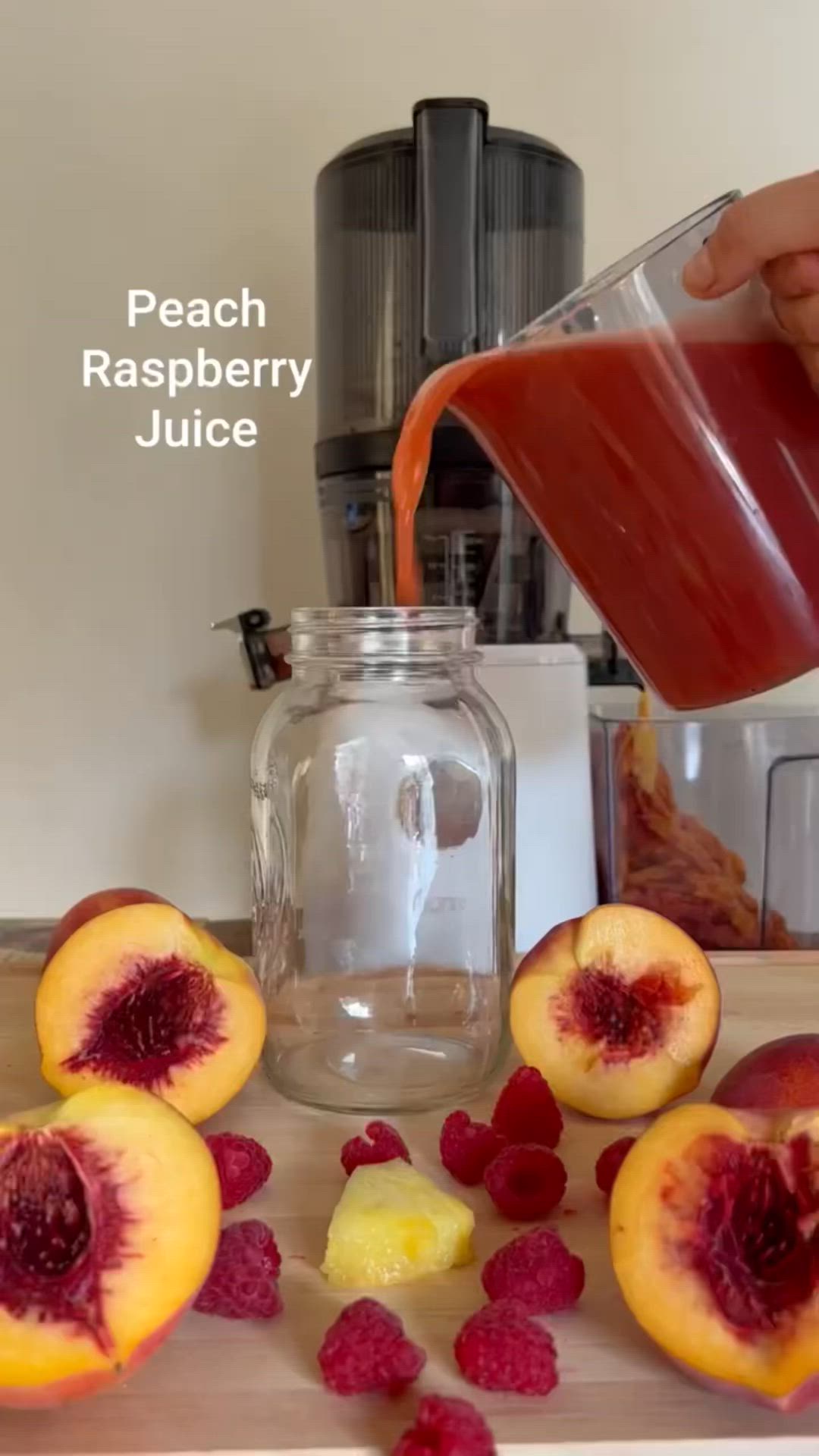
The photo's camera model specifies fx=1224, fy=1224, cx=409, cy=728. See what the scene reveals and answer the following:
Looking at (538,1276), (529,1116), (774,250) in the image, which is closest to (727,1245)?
(538,1276)

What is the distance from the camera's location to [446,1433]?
0.34 m

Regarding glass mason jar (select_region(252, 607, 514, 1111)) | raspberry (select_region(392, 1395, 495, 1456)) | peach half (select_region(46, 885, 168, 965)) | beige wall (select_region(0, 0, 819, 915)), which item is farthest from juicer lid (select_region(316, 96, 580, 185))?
raspberry (select_region(392, 1395, 495, 1456))

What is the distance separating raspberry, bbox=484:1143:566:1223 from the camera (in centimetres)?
49

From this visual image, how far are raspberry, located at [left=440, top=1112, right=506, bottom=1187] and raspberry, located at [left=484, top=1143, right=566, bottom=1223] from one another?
0.02 meters

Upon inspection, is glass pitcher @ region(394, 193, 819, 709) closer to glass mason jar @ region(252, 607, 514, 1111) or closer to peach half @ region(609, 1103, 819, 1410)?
Result: glass mason jar @ region(252, 607, 514, 1111)

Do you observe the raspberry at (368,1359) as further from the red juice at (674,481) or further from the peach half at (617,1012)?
the red juice at (674,481)

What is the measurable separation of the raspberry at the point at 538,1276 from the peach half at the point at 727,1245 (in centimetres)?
4

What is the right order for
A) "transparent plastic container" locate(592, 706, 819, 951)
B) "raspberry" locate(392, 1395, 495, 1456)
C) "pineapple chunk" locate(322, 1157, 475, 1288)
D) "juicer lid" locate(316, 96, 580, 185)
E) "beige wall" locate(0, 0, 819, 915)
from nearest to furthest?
"raspberry" locate(392, 1395, 495, 1456)
"pineapple chunk" locate(322, 1157, 475, 1288)
"juicer lid" locate(316, 96, 580, 185)
"transparent plastic container" locate(592, 706, 819, 951)
"beige wall" locate(0, 0, 819, 915)

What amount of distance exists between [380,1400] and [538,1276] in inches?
2.7

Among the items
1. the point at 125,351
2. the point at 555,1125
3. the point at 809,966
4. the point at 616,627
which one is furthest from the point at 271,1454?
the point at 125,351

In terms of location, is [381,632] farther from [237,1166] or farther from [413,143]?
[413,143]

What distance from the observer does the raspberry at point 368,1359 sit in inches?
14.7

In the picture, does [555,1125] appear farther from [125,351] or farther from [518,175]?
[125,351]

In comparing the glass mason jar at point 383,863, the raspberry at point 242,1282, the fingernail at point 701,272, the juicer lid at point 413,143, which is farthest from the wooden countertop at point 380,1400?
the juicer lid at point 413,143
